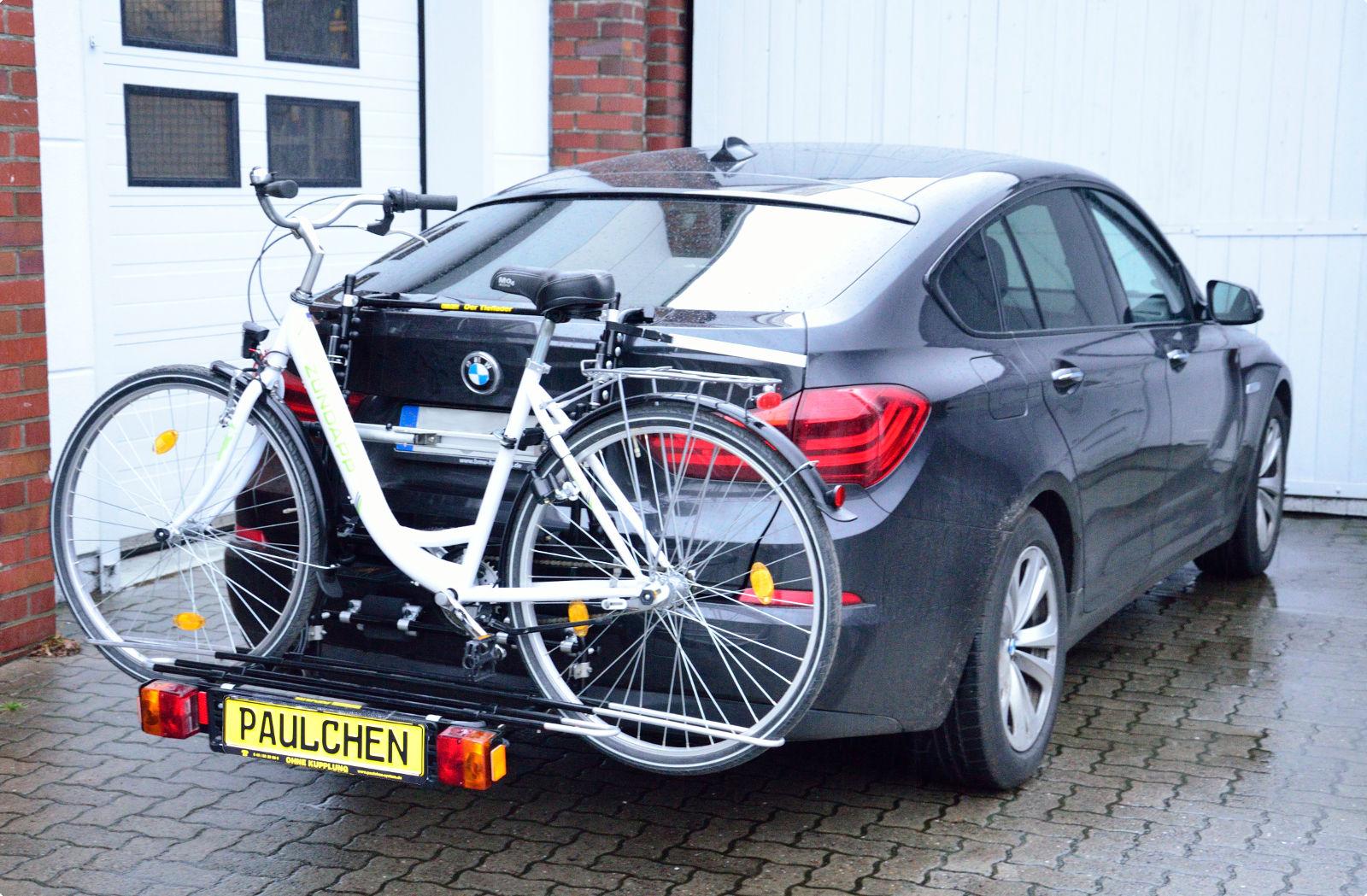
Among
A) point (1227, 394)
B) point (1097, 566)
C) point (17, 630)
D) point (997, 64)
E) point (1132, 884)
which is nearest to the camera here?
point (1132, 884)

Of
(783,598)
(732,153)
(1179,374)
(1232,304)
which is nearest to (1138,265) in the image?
(1179,374)

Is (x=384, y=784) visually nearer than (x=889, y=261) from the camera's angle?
No

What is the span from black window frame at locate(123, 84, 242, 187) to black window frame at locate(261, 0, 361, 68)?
34cm

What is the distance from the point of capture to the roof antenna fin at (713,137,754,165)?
4648 millimetres

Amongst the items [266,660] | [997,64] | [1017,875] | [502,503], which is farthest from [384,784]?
[997,64]

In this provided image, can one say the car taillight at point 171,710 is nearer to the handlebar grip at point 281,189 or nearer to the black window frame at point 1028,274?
the handlebar grip at point 281,189

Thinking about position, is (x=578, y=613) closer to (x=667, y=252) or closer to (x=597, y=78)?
(x=667, y=252)

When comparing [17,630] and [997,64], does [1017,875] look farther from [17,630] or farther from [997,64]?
[997,64]

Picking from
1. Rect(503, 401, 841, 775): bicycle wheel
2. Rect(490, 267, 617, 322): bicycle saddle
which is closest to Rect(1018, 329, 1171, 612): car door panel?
Rect(503, 401, 841, 775): bicycle wheel

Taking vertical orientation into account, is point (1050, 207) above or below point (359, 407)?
above

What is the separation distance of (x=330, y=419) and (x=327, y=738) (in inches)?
30.9

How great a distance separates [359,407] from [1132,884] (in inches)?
86.7

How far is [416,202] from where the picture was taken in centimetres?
428

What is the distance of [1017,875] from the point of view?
3.73 metres
